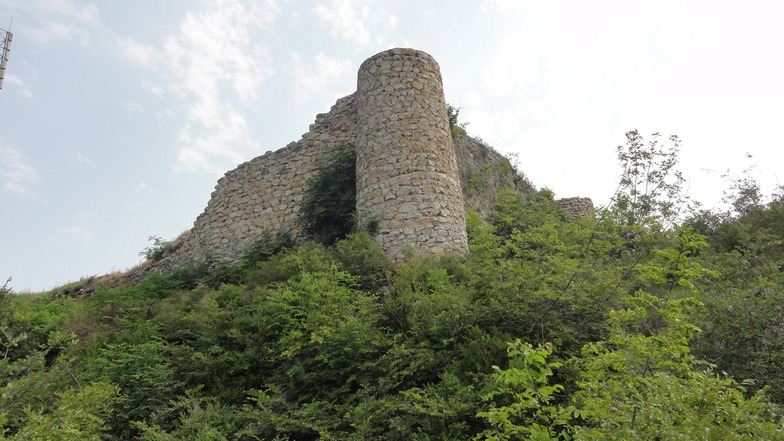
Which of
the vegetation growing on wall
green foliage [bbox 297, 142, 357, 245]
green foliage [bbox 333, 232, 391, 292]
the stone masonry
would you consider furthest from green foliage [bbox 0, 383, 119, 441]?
green foliage [bbox 297, 142, 357, 245]

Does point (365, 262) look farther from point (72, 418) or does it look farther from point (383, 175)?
point (72, 418)

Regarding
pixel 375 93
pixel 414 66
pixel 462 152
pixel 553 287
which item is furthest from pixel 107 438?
pixel 462 152

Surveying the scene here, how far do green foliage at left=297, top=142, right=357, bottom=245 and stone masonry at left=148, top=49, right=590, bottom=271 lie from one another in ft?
1.96

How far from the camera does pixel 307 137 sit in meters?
14.7

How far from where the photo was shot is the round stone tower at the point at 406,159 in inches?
420

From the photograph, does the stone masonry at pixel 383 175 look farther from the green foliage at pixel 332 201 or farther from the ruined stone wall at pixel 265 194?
the green foliage at pixel 332 201

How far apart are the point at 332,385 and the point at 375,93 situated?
26.4 ft

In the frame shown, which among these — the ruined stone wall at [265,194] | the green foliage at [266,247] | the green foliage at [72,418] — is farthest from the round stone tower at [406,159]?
the green foliage at [72,418]

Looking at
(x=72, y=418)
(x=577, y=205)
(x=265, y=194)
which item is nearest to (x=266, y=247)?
(x=265, y=194)

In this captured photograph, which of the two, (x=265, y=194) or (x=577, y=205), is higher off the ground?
(x=265, y=194)

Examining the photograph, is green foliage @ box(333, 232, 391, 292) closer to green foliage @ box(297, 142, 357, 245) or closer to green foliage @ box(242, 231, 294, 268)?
green foliage @ box(297, 142, 357, 245)

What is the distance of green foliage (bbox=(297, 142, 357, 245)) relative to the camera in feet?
40.9

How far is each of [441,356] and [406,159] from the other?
6.09 metres

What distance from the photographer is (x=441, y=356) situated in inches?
241
